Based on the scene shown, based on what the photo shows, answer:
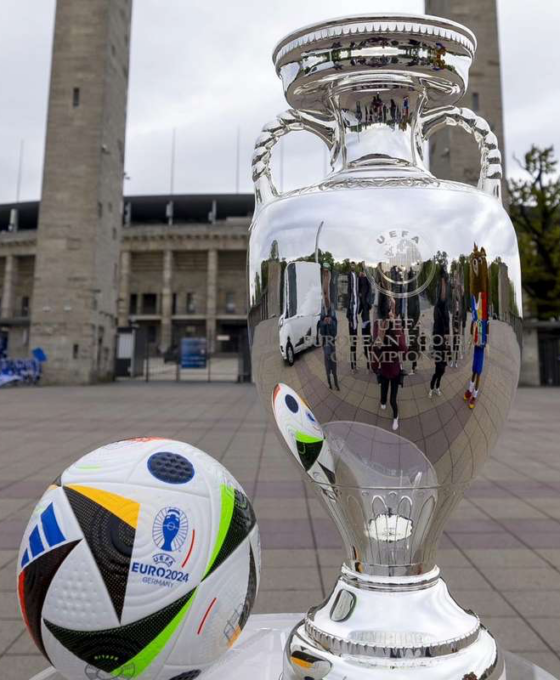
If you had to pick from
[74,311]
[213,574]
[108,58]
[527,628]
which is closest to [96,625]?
[213,574]

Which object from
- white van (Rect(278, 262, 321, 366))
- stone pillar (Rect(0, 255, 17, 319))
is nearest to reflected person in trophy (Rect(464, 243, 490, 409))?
white van (Rect(278, 262, 321, 366))

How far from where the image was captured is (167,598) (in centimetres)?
144

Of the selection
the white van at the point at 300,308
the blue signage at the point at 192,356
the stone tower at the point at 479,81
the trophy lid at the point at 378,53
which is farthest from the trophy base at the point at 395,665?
the blue signage at the point at 192,356

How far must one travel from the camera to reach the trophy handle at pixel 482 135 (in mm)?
→ 1708

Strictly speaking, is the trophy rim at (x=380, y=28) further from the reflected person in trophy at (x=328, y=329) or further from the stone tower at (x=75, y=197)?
the stone tower at (x=75, y=197)

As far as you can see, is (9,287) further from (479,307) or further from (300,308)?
(479,307)

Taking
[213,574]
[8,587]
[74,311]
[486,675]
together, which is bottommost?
[8,587]

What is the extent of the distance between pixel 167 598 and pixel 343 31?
1.67 metres

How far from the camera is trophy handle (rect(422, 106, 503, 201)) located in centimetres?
171

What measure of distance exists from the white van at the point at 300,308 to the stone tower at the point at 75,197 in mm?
20265

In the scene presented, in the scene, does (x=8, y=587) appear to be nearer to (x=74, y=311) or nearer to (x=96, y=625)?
(x=96, y=625)

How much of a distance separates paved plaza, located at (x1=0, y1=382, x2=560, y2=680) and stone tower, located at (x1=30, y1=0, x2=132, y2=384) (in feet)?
35.5

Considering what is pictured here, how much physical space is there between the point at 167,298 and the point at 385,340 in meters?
51.7

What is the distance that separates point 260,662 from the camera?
1764 mm
